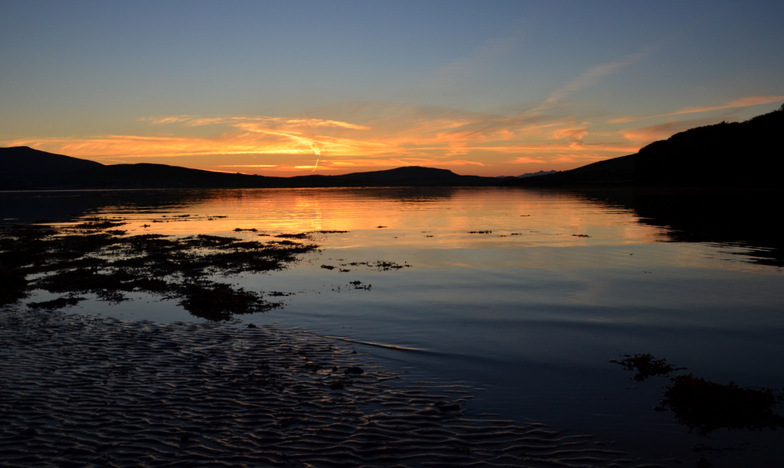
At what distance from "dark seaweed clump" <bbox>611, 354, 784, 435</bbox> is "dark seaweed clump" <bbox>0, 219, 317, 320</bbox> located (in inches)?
563

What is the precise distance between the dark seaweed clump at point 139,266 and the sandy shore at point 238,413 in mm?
5244

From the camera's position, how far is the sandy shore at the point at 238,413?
858 cm

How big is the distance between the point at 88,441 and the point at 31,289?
18.5 m

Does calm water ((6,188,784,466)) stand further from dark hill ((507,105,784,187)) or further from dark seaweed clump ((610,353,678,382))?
dark hill ((507,105,784,187))

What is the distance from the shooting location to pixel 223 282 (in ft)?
82.2

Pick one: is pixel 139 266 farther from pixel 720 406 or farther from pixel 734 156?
pixel 734 156

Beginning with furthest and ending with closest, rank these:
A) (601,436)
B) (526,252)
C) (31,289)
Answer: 1. (526,252)
2. (31,289)
3. (601,436)

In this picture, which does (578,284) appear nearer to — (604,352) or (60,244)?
(604,352)

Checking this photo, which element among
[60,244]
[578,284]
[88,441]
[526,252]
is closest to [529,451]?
[88,441]

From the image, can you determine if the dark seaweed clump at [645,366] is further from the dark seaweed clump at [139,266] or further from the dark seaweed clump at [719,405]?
the dark seaweed clump at [139,266]

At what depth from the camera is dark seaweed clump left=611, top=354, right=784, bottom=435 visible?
32.6 ft

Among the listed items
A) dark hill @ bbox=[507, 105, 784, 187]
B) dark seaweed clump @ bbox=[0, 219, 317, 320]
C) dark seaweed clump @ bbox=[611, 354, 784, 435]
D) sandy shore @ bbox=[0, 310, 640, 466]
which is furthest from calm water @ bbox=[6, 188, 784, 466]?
dark hill @ bbox=[507, 105, 784, 187]

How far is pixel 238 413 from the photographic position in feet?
33.3

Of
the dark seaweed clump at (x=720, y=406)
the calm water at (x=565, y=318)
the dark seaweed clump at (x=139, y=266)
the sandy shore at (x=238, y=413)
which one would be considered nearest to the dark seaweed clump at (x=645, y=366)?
the calm water at (x=565, y=318)
